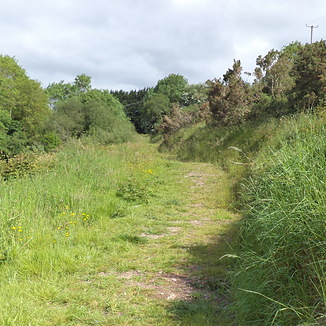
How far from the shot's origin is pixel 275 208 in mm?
2439

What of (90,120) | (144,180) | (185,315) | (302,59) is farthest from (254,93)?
(90,120)

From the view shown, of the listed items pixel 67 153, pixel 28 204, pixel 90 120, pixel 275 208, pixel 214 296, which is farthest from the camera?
pixel 90 120

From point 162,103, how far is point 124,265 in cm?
5375

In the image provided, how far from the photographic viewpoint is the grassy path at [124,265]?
8.46 feet

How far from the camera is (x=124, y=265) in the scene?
11.8 feet

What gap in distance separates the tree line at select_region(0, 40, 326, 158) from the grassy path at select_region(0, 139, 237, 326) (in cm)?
302

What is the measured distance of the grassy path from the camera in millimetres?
2580

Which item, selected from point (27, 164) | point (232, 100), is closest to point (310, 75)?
point (232, 100)

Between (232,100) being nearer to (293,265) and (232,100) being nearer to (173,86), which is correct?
(293,265)

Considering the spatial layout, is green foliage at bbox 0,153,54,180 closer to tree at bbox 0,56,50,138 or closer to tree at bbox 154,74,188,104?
tree at bbox 0,56,50,138

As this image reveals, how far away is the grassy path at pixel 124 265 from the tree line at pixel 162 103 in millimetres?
3018

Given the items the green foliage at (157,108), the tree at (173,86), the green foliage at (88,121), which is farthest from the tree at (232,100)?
the tree at (173,86)

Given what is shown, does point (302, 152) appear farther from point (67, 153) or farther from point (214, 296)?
point (67, 153)

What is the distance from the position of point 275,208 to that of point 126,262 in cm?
204
